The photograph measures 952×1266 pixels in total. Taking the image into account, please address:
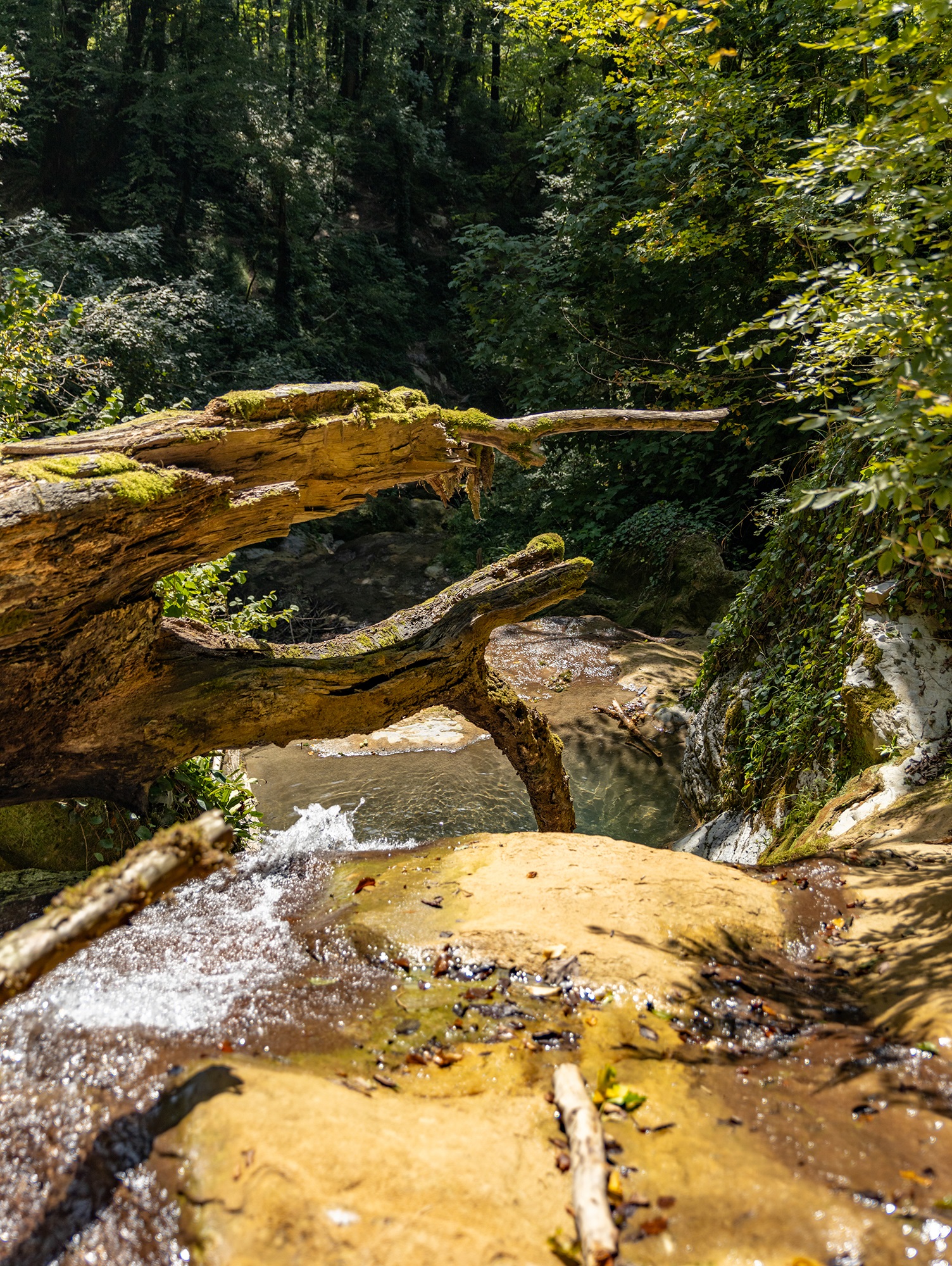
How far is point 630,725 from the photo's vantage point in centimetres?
888

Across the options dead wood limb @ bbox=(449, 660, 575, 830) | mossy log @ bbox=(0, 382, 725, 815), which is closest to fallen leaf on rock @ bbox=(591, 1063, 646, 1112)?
mossy log @ bbox=(0, 382, 725, 815)

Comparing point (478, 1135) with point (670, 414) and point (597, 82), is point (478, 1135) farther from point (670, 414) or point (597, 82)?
point (597, 82)

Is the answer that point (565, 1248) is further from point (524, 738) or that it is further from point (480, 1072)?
point (524, 738)

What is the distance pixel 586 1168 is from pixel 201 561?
3.39 meters

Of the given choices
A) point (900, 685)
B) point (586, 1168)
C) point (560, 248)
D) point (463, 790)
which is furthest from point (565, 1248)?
point (560, 248)

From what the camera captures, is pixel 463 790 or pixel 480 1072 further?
pixel 463 790

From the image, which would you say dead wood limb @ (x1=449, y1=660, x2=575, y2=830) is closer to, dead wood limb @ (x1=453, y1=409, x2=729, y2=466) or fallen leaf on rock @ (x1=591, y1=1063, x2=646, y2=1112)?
dead wood limb @ (x1=453, y1=409, x2=729, y2=466)

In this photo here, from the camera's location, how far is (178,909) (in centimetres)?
387

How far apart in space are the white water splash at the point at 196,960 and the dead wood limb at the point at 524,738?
65.3 inches

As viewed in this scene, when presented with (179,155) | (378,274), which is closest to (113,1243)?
(179,155)

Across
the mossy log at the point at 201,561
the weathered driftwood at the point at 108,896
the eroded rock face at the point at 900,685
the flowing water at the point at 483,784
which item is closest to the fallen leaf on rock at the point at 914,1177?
the weathered driftwood at the point at 108,896

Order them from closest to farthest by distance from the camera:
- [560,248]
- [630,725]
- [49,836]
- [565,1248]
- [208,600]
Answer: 1. [565,1248]
2. [49,836]
3. [208,600]
4. [630,725]
5. [560,248]

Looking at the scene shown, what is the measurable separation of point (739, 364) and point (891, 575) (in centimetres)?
175

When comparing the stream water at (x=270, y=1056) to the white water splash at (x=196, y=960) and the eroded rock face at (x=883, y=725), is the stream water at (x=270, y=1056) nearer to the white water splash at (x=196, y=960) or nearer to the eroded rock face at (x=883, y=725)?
the white water splash at (x=196, y=960)
